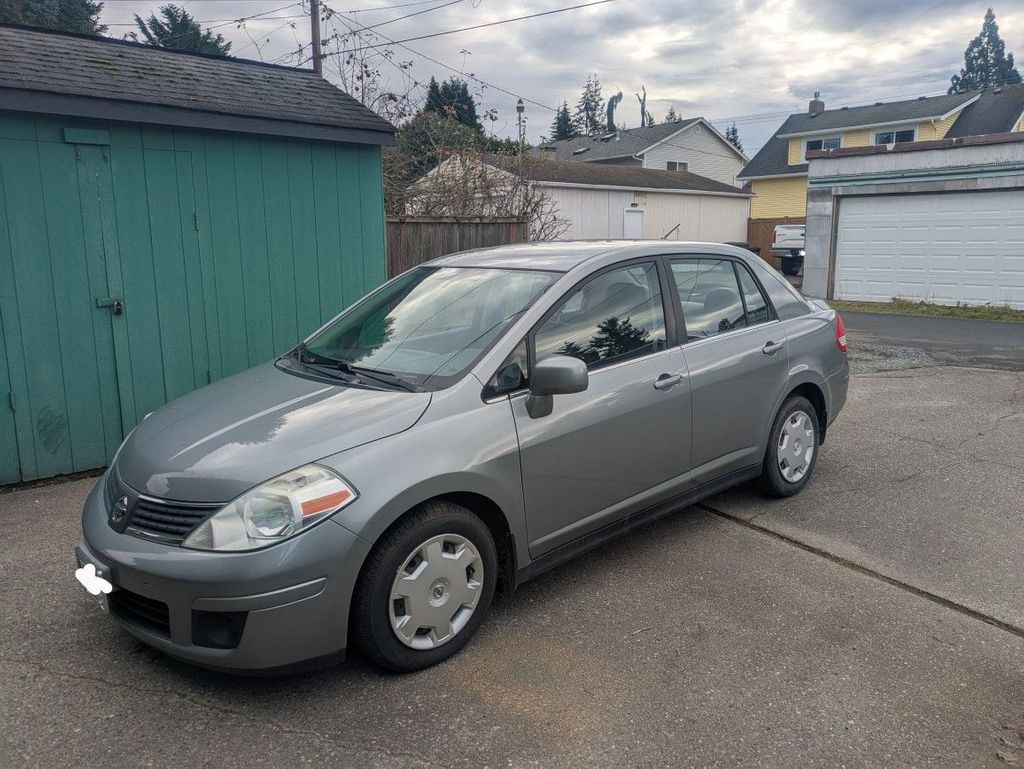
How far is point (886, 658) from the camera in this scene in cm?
326

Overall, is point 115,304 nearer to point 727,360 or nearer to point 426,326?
point 426,326

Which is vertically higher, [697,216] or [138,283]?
[697,216]

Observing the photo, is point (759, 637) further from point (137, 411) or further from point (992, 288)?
point (992, 288)

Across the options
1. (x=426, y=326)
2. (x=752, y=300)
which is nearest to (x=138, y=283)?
(x=426, y=326)

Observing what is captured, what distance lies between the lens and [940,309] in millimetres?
15430

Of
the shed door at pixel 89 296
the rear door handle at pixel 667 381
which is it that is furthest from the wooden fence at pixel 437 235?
the rear door handle at pixel 667 381

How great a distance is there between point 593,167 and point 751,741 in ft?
84.5

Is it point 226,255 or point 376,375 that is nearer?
point 376,375

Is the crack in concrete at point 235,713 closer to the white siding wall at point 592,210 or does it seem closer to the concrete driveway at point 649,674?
the concrete driveway at point 649,674

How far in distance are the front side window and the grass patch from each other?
12.3m

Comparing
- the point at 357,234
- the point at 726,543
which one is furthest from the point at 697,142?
the point at 726,543

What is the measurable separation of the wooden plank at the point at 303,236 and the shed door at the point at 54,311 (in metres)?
1.52

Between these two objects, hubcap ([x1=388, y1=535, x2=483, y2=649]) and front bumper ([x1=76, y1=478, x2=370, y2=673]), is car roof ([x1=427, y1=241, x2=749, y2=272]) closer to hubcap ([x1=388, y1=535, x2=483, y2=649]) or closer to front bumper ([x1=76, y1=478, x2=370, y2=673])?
hubcap ([x1=388, y1=535, x2=483, y2=649])

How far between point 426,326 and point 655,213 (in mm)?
24397
